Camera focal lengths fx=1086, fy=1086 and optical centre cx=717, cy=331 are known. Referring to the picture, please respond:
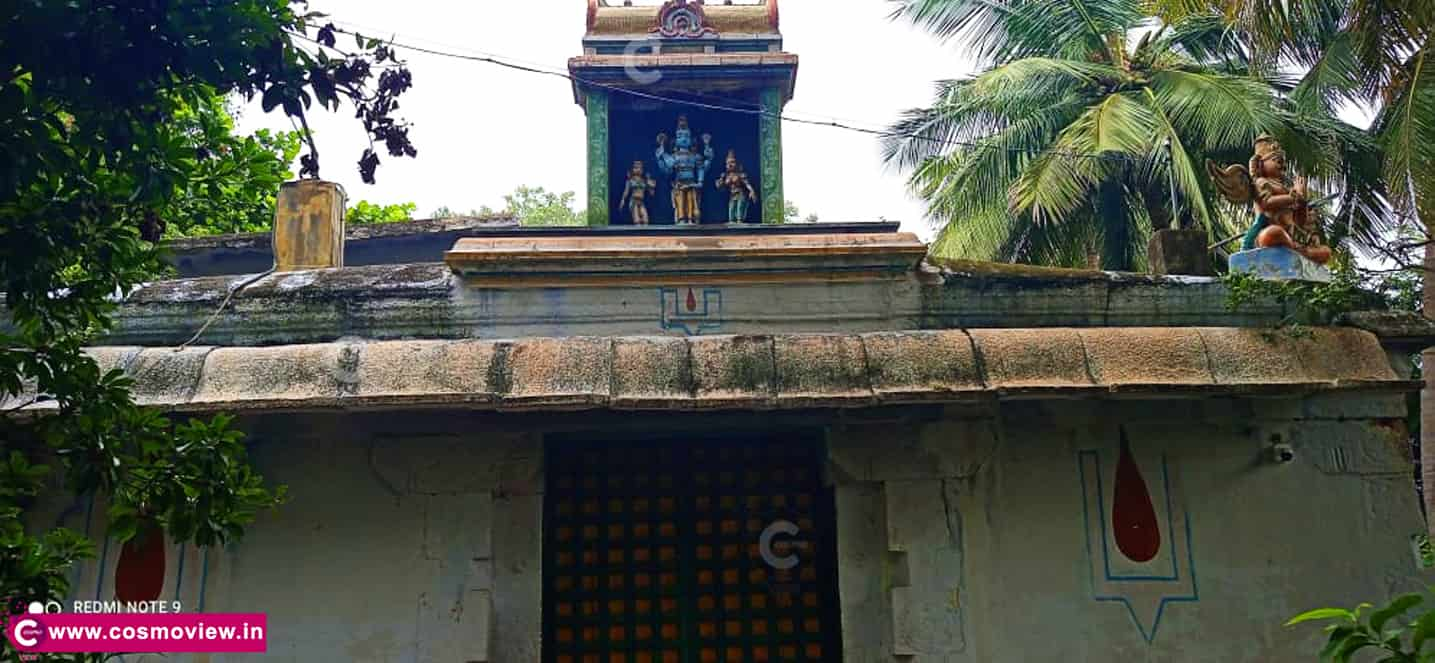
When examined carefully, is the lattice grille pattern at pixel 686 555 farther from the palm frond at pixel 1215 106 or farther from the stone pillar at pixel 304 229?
the palm frond at pixel 1215 106

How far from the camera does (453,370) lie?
18.7 ft

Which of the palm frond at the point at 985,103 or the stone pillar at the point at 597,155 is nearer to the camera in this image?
the stone pillar at the point at 597,155

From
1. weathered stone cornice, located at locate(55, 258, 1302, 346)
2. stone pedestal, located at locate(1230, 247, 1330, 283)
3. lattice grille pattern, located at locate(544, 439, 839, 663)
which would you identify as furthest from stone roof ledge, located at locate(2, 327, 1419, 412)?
lattice grille pattern, located at locate(544, 439, 839, 663)

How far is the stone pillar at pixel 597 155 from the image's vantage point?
28.3 ft

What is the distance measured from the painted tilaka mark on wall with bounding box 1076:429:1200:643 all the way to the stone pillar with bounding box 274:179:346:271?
5.47 metres

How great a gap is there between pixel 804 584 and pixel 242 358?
139 inches

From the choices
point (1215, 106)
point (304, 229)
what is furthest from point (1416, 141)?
point (304, 229)

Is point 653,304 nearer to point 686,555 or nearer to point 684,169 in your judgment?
point 686,555

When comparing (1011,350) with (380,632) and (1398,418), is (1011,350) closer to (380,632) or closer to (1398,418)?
(1398,418)

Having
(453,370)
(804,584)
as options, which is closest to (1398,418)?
(804,584)

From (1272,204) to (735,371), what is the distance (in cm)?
354

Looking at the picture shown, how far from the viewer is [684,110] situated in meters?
8.91

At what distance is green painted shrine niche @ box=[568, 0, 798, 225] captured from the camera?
8586 mm

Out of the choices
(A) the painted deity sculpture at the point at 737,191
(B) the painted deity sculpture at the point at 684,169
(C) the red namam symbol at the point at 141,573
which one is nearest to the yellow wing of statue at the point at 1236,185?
(A) the painted deity sculpture at the point at 737,191
